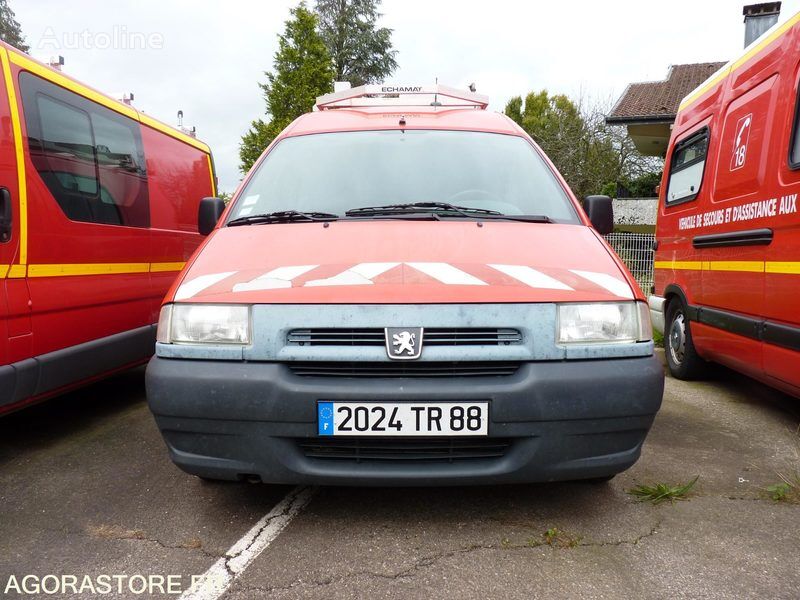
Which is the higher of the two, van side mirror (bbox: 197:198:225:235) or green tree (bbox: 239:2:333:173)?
green tree (bbox: 239:2:333:173)

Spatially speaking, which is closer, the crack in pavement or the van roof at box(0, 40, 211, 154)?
the crack in pavement

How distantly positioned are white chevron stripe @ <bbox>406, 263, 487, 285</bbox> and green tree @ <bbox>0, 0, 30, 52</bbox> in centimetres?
3725

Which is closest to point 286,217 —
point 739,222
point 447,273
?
point 447,273

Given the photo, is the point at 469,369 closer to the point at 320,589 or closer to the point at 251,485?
the point at 320,589


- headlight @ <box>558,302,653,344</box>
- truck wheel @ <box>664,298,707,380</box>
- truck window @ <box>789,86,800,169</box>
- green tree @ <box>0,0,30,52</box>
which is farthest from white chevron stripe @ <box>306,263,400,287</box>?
green tree @ <box>0,0,30,52</box>

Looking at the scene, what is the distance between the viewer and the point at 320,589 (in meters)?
1.90

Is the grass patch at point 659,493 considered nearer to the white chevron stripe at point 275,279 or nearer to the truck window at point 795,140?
the white chevron stripe at point 275,279

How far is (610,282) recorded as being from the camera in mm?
2254

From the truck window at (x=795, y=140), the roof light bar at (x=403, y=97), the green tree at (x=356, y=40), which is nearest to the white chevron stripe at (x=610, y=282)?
the truck window at (x=795, y=140)

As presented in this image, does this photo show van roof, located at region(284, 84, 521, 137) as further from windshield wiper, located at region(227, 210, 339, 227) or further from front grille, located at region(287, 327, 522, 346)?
front grille, located at region(287, 327, 522, 346)

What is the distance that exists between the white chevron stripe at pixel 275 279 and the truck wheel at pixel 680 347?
366 centimetres

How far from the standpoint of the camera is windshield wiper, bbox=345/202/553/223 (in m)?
2.66

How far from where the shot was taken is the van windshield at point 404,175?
2.84 meters

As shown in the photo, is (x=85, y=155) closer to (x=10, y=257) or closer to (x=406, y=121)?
(x=10, y=257)
